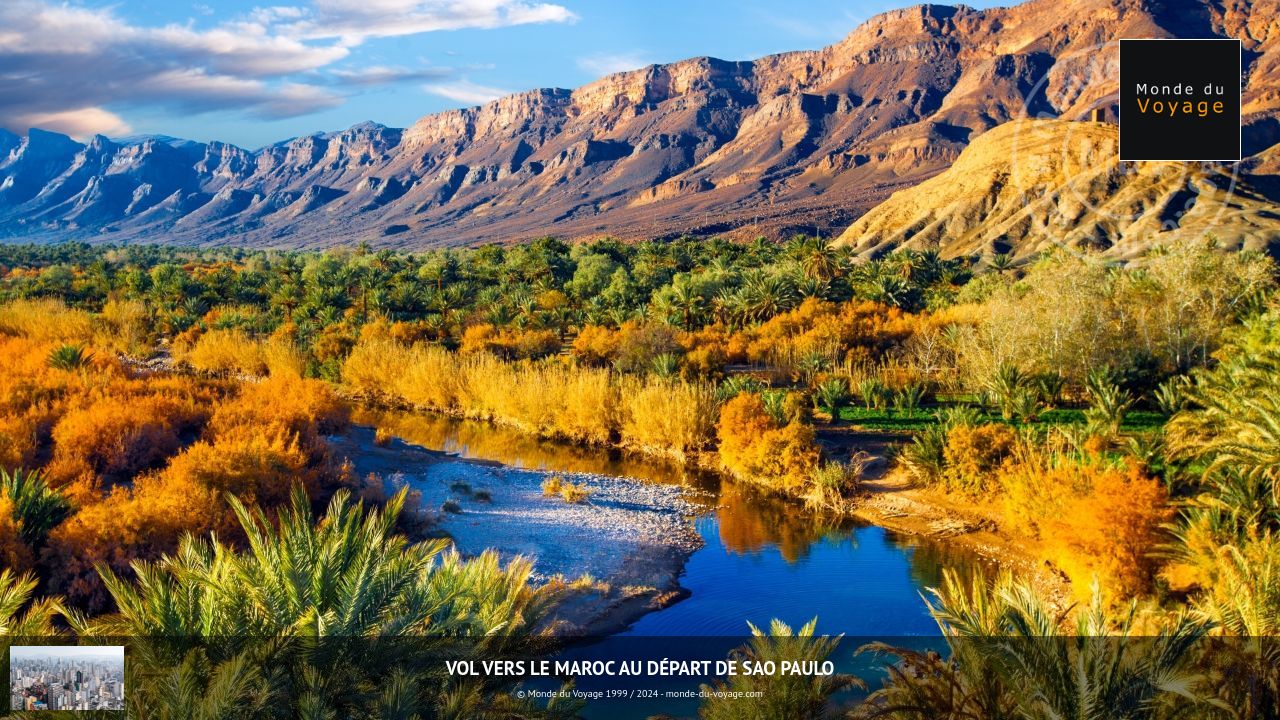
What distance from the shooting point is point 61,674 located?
5.43m

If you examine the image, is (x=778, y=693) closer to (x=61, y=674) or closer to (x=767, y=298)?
(x=61, y=674)

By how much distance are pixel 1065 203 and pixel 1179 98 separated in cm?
5416

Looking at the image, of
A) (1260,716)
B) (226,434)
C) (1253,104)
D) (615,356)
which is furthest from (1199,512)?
(1253,104)

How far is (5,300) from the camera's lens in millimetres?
41500

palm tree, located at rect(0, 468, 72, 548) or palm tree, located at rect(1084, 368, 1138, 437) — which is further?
palm tree, located at rect(1084, 368, 1138, 437)

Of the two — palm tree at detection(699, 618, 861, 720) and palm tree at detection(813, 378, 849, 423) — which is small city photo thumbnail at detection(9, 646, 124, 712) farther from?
palm tree at detection(813, 378, 849, 423)

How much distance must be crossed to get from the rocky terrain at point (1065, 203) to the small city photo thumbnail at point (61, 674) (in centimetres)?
5018

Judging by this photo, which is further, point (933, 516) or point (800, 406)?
point (800, 406)

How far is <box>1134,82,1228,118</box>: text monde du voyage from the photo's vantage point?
16792 millimetres

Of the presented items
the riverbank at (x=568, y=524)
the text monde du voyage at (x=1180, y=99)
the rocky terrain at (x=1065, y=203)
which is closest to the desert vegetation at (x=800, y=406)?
the riverbank at (x=568, y=524)

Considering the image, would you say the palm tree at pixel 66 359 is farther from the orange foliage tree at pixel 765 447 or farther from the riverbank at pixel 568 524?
the orange foliage tree at pixel 765 447

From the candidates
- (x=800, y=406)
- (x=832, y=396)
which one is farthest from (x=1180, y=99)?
(x=800, y=406)

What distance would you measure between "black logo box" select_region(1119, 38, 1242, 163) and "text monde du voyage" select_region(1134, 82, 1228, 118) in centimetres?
2

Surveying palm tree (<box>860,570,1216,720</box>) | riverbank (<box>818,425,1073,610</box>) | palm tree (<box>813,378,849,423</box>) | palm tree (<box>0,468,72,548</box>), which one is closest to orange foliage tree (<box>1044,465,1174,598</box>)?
riverbank (<box>818,425,1073,610</box>)
